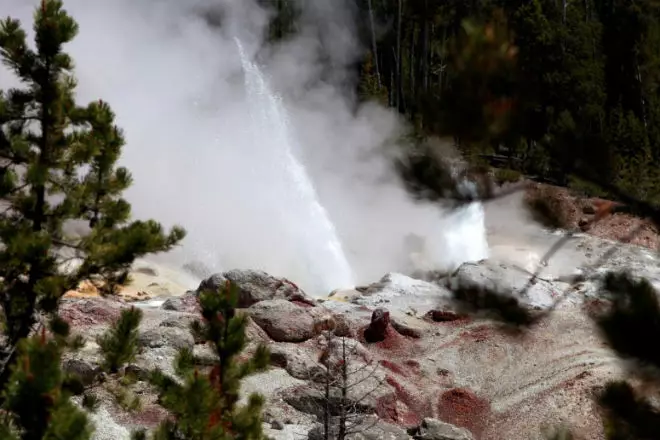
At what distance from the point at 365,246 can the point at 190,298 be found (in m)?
7.68

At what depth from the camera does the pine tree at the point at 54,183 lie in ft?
15.1

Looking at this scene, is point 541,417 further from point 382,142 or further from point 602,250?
point 382,142

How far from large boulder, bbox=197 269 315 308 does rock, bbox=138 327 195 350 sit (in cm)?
239

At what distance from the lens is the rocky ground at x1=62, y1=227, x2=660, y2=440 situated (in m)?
7.66

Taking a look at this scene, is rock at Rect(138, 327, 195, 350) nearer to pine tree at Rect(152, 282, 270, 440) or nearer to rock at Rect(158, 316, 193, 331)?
rock at Rect(158, 316, 193, 331)

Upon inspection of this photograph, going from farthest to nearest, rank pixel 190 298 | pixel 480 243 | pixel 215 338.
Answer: pixel 480 243
pixel 190 298
pixel 215 338

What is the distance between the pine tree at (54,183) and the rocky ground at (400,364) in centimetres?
196

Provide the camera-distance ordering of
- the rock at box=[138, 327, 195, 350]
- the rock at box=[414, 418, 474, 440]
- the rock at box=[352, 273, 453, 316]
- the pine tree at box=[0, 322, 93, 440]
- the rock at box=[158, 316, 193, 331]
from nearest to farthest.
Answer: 1. the pine tree at box=[0, 322, 93, 440]
2. the rock at box=[414, 418, 474, 440]
3. the rock at box=[138, 327, 195, 350]
4. the rock at box=[158, 316, 193, 331]
5. the rock at box=[352, 273, 453, 316]

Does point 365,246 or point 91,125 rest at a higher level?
point 365,246

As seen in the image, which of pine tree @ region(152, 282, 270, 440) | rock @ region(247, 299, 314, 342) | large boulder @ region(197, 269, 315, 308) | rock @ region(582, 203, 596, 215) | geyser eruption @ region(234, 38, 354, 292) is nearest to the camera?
rock @ region(582, 203, 596, 215)

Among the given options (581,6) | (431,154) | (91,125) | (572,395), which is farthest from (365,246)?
(581,6)

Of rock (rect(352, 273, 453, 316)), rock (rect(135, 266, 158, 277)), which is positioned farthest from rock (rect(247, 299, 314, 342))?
Result: rock (rect(135, 266, 158, 277))

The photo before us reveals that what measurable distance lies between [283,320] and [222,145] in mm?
10135

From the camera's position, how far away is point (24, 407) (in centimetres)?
314
